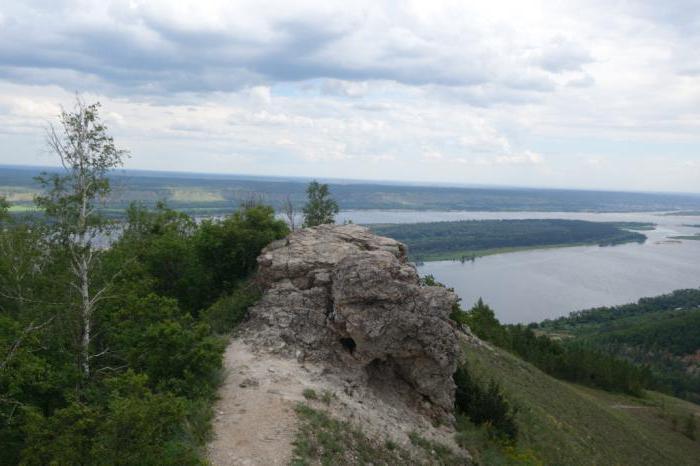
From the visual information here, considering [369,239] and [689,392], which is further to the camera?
[689,392]

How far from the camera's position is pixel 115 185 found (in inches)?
667

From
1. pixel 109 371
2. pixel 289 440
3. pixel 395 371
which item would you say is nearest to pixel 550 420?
pixel 395 371

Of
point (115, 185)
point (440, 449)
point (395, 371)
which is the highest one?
point (115, 185)

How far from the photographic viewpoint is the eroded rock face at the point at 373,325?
17984 millimetres

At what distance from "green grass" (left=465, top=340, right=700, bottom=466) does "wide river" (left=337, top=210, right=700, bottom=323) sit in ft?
242

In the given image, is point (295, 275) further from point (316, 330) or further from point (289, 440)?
point (289, 440)

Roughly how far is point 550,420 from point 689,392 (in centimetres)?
6785

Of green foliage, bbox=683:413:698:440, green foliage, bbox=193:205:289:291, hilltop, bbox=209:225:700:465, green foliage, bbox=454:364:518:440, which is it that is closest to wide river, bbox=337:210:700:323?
green foliage, bbox=683:413:698:440

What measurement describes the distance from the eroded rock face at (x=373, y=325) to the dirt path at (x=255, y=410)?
1.49 metres

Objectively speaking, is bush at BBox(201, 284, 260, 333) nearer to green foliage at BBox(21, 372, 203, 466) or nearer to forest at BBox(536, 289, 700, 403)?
green foliage at BBox(21, 372, 203, 466)

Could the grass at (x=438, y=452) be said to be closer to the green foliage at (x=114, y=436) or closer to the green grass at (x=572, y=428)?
the green grass at (x=572, y=428)

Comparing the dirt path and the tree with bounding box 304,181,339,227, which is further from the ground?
the tree with bounding box 304,181,339,227

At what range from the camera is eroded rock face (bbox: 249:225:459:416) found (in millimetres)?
17984

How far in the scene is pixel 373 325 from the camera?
58.2 feet
